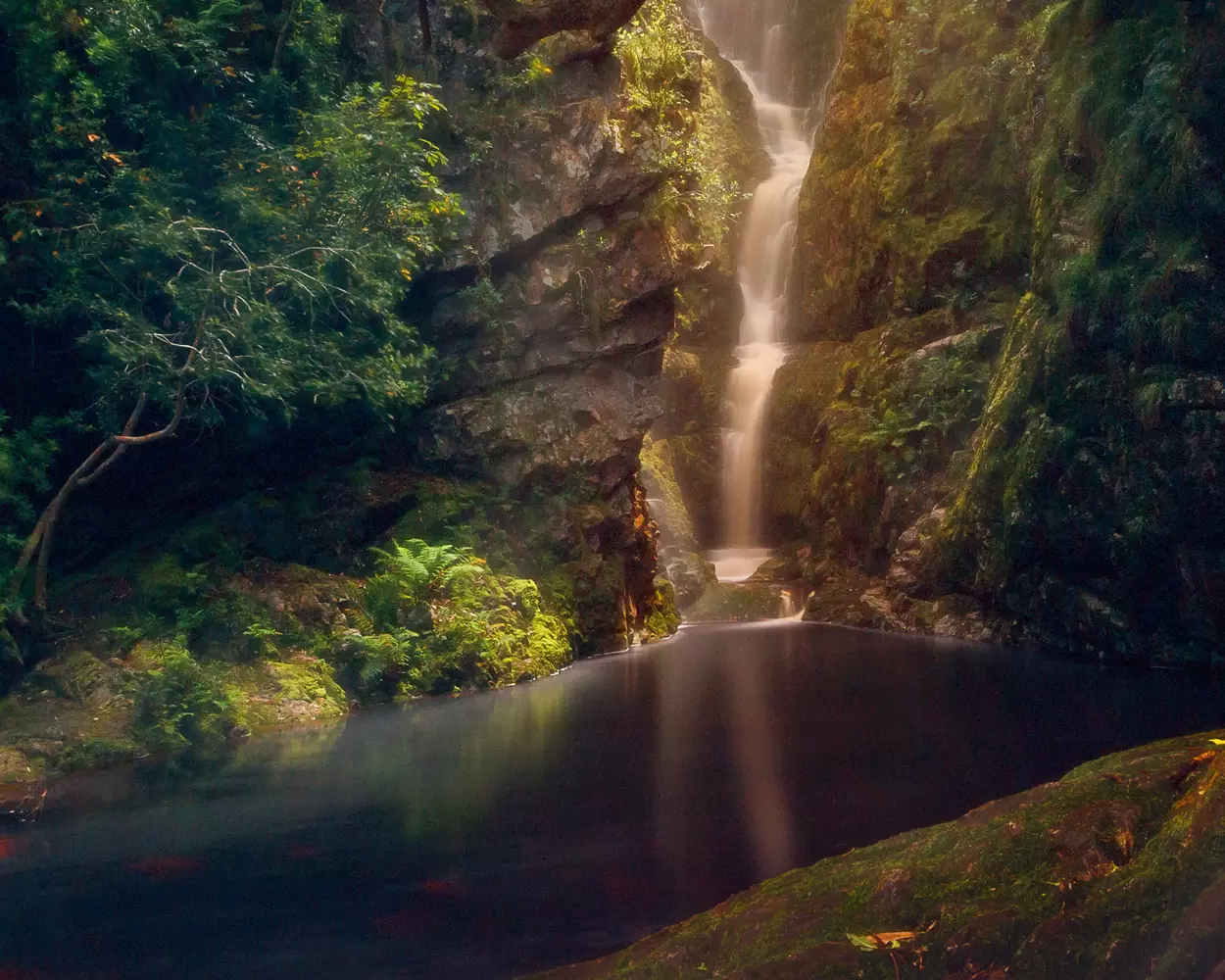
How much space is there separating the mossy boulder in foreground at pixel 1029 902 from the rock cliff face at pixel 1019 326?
9063 millimetres

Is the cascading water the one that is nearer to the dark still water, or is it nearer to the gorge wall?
the gorge wall

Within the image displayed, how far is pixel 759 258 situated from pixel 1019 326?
1176 centimetres

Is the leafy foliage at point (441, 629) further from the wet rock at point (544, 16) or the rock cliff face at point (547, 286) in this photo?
the wet rock at point (544, 16)

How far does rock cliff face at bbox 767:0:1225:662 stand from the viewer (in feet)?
36.8

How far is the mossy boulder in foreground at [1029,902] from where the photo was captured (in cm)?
280

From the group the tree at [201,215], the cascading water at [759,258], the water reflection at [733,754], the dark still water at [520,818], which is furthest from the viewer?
the cascading water at [759,258]

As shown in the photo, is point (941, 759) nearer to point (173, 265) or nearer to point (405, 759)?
point (405, 759)

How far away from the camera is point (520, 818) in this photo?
22.9ft

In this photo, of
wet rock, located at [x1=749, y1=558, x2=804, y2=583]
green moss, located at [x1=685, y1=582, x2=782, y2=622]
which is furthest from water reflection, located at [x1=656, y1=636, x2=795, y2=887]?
wet rock, located at [x1=749, y1=558, x2=804, y2=583]

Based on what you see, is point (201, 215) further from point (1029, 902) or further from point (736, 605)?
point (736, 605)

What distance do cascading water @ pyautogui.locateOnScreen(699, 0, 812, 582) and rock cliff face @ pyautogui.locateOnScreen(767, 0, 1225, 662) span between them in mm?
710

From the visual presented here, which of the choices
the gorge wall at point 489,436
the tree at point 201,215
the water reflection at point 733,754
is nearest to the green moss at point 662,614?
the gorge wall at point 489,436

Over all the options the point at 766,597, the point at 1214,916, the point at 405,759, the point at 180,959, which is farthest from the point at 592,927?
the point at 766,597

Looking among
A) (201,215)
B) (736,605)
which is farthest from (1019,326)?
(201,215)
